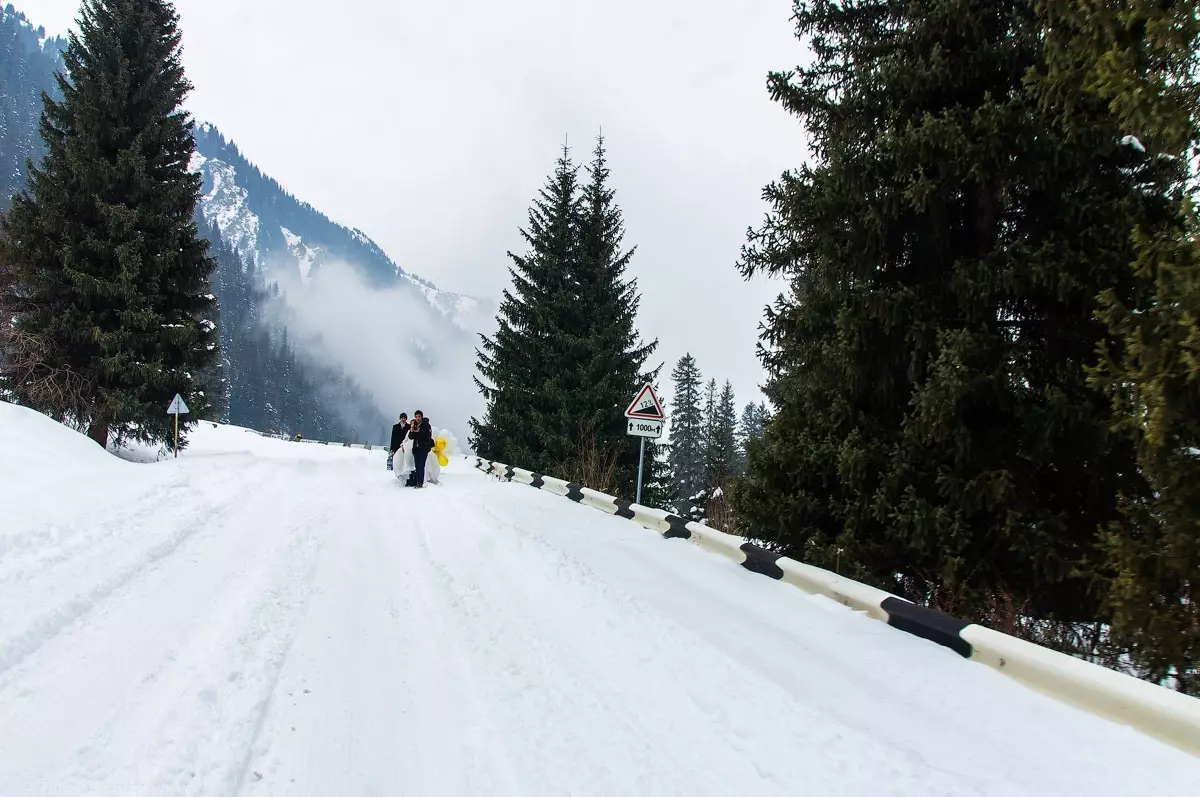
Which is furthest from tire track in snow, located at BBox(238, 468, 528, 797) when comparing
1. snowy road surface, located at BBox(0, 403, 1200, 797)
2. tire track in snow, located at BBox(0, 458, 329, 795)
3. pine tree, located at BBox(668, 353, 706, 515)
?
pine tree, located at BBox(668, 353, 706, 515)

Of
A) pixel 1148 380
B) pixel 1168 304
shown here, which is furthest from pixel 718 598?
pixel 1168 304

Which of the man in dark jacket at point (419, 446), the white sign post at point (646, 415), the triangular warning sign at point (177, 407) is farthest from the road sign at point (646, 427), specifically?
the triangular warning sign at point (177, 407)

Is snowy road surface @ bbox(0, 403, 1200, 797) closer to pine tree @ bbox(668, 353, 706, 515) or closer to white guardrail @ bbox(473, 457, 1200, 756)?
white guardrail @ bbox(473, 457, 1200, 756)

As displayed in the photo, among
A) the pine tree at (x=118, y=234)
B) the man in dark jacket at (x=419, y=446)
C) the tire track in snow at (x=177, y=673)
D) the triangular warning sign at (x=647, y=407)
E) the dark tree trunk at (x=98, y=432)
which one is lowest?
the tire track in snow at (x=177, y=673)

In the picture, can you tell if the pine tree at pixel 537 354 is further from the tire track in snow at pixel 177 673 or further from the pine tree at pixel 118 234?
the tire track in snow at pixel 177 673

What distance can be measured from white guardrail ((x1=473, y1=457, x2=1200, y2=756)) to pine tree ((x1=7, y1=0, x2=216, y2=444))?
18601 mm

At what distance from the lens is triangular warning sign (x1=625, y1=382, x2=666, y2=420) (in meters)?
10.5

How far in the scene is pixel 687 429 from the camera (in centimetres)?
4981

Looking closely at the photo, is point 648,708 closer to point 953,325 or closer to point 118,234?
point 953,325

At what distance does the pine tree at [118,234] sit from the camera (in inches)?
664

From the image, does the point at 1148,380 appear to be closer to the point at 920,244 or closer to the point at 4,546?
the point at 920,244

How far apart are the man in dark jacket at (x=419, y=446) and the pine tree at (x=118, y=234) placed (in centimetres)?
895


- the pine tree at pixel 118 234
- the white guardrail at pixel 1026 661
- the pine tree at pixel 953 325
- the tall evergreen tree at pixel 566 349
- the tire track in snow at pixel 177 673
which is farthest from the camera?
the tall evergreen tree at pixel 566 349

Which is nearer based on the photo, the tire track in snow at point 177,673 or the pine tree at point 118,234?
the tire track in snow at point 177,673
